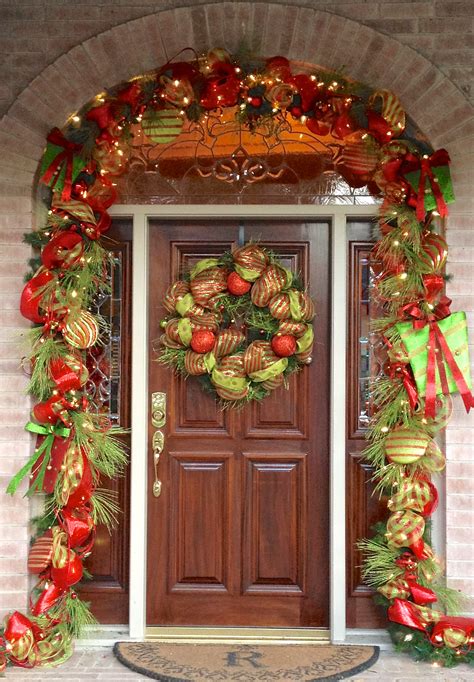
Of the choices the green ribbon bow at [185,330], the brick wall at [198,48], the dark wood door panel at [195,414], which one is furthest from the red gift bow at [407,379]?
the green ribbon bow at [185,330]

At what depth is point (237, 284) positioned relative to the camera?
4.07 metres

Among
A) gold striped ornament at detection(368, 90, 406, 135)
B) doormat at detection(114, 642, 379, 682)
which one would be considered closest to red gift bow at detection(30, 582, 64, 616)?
doormat at detection(114, 642, 379, 682)

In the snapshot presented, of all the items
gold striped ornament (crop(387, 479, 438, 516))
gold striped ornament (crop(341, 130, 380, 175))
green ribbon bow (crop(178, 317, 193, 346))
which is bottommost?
gold striped ornament (crop(387, 479, 438, 516))

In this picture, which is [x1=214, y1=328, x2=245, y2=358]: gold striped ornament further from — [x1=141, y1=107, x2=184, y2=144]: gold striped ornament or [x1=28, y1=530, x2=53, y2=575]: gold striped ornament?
[x1=28, y1=530, x2=53, y2=575]: gold striped ornament

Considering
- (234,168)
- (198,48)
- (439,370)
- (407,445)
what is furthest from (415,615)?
(198,48)

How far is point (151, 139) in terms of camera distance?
161 inches

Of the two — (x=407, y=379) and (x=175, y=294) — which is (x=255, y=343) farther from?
(x=407, y=379)

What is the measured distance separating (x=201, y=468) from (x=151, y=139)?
1.63 meters

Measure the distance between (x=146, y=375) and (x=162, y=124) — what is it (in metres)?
1.22

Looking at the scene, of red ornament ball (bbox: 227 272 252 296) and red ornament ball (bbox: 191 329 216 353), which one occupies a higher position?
red ornament ball (bbox: 227 272 252 296)

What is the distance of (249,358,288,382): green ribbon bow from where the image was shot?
4.06 meters

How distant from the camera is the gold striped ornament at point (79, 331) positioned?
12.7 ft

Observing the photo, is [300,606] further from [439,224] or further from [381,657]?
[439,224]

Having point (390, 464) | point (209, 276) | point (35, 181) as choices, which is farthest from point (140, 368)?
point (390, 464)
